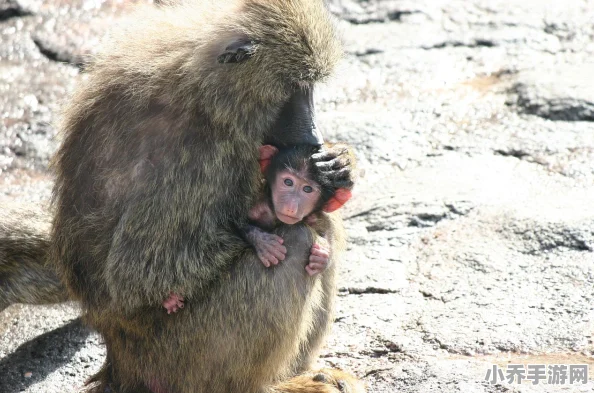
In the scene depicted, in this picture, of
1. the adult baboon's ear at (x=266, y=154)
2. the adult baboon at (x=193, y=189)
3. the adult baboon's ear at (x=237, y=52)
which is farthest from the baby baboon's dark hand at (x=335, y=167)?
the adult baboon's ear at (x=237, y=52)

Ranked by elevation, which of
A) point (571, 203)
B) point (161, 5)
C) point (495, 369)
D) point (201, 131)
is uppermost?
point (161, 5)

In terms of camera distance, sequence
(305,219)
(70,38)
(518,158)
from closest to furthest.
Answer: (305,219)
(518,158)
(70,38)

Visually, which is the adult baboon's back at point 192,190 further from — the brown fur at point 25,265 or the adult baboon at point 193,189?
the brown fur at point 25,265

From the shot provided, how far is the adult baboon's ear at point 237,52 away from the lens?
4.65m

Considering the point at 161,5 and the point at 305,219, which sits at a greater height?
the point at 161,5

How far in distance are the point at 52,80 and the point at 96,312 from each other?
421cm

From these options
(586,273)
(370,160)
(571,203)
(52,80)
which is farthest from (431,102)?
(52,80)

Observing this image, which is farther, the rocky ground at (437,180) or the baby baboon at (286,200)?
the rocky ground at (437,180)

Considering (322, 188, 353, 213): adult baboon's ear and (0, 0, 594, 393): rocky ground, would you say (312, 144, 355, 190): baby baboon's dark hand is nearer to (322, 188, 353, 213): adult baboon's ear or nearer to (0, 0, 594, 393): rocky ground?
(322, 188, 353, 213): adult baboon's ear

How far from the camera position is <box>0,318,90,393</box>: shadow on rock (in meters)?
5.55

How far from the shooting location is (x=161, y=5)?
5.38 metres

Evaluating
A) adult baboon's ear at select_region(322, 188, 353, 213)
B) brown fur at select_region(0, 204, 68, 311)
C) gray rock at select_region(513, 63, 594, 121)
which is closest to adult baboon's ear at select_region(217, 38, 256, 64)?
adult baboon's ear at select_region(322, 188, 353, 213)

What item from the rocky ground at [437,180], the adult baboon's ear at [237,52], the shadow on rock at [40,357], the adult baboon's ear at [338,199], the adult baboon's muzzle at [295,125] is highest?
the adult baboon's ear at [237,52]

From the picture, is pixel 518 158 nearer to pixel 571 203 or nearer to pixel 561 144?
pixel 561 144
